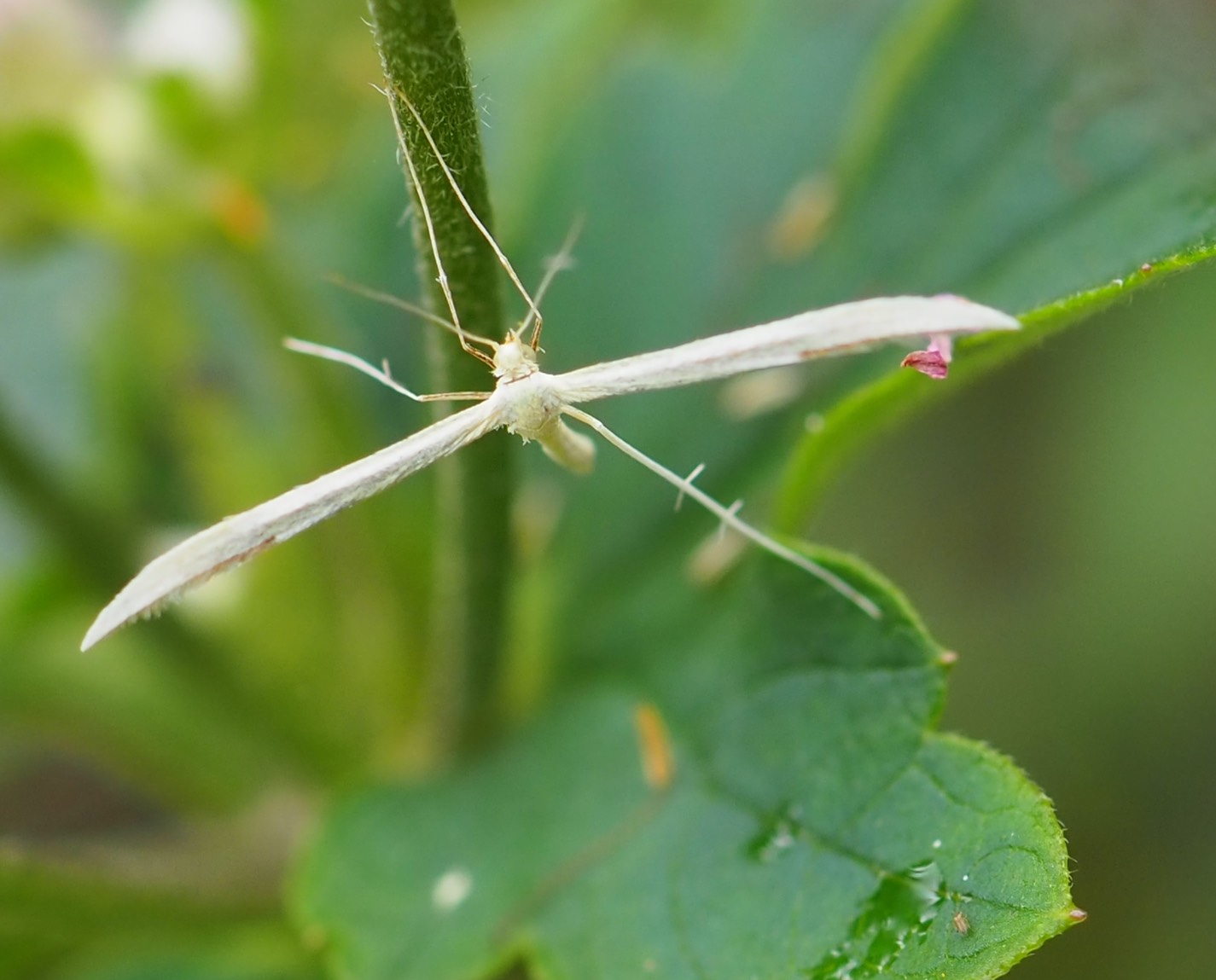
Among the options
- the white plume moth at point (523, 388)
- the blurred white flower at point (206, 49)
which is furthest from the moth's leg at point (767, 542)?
the blurred white flower at point (206, 49)

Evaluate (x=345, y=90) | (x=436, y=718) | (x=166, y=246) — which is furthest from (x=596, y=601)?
(x=345, y=90)

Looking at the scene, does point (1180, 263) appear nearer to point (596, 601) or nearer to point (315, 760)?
point (596, 601)

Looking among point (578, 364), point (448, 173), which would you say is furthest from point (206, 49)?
point (448, 173)

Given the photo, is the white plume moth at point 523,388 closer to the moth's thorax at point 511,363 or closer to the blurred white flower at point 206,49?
the moth's thorax at point 511,363

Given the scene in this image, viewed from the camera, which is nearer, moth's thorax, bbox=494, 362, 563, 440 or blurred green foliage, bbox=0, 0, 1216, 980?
moth's thorax, bbox=494, 362, 563, 440

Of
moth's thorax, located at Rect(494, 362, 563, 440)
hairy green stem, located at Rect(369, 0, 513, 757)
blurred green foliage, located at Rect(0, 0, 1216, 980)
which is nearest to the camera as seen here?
hairy green stem, located at Rect(369, 0, 513, 757)

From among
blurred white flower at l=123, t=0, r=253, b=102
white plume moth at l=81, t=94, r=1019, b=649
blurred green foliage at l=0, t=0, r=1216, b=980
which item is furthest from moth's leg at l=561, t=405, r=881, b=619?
blurred white flower at l=123, t=0, r=253, b=102

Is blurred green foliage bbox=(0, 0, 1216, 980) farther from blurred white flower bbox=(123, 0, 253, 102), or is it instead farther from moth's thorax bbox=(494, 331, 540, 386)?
moth's thorax bbox=(494, 331, 540, 386)

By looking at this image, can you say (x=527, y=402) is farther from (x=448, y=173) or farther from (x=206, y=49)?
(x=206, y=49)
